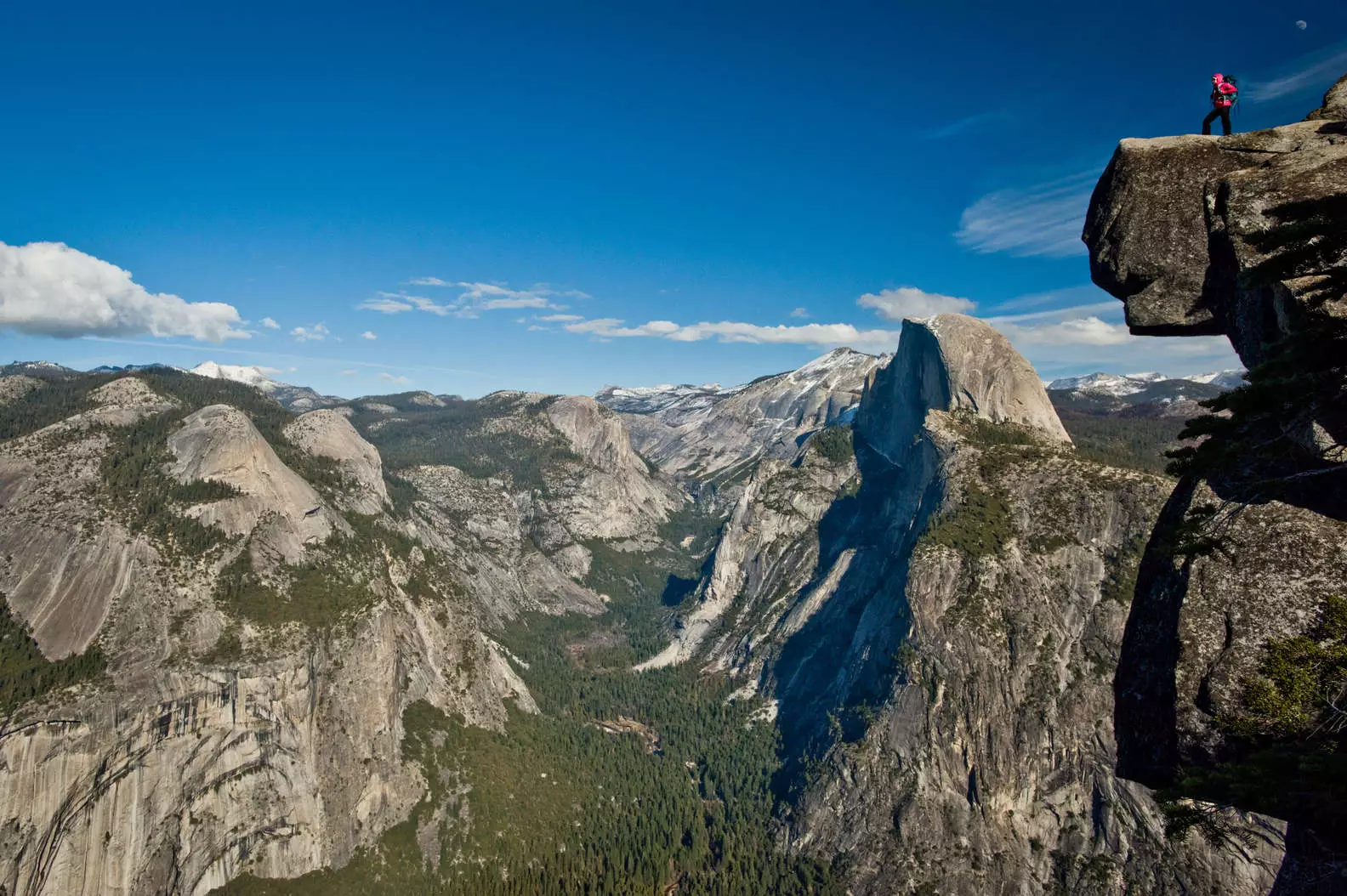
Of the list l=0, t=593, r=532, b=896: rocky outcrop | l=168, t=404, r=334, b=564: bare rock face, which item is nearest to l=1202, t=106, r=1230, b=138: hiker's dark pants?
l=0, t=593, r=532, b=896: rocky outcrop

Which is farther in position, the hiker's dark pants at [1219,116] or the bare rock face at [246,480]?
the bare rock face at [246,480]

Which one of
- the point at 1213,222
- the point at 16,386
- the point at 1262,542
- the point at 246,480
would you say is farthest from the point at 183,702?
the point at 16,386

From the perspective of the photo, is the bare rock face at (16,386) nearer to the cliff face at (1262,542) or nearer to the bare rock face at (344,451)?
the bare rock face at (344,451)

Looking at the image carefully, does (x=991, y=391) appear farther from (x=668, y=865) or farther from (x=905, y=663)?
(x=668, y=865)

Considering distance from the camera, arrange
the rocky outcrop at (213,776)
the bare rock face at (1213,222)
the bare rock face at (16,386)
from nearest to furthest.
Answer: the bare rock face at (1213,222) → the rocky outcrop at (213,776) → the bare rock face at (16,386)

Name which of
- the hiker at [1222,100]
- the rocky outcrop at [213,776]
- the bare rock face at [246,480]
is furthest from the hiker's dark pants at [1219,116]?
the bare rock face at [246,480]

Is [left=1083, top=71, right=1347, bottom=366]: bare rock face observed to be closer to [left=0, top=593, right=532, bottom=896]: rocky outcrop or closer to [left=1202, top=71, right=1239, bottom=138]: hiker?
[left=1202, top=71, right=1239, bottom=138]: hiker
